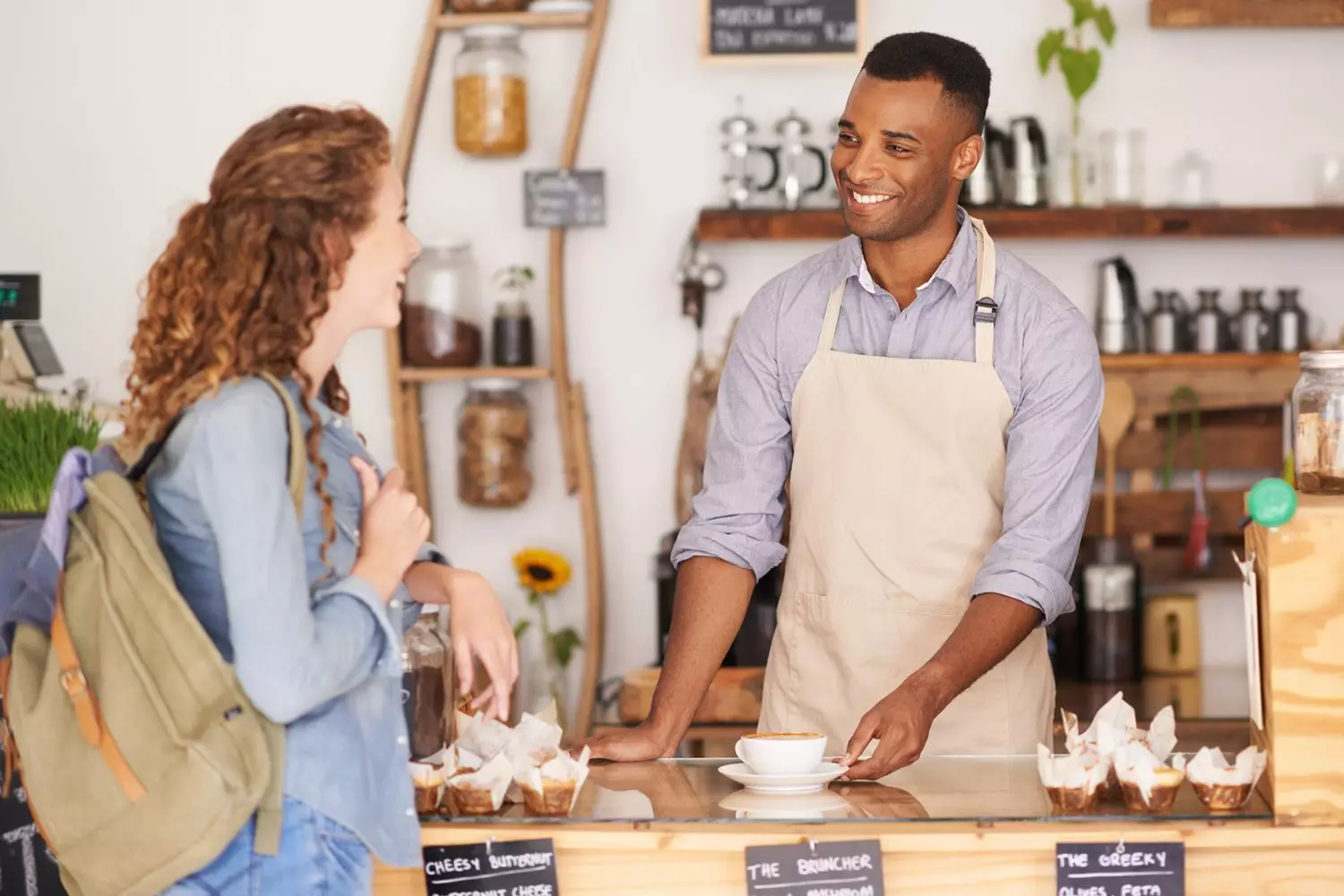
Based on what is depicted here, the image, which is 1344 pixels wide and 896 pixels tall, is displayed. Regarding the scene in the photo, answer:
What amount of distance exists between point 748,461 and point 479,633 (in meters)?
0.71

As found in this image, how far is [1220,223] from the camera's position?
3648 mm

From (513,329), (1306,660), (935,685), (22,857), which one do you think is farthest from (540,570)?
(1306,660)

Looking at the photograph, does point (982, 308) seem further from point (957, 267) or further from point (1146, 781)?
point (1146, 781)

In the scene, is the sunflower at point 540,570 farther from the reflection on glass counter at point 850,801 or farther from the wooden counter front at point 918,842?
the wooden counter front at point 918,842

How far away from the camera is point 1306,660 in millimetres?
1490

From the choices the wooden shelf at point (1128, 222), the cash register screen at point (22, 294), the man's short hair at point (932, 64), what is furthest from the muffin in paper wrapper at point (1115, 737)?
the cash register screen at point (22, 294)

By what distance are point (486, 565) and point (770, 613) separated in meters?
0.83

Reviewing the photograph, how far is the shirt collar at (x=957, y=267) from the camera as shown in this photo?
2.12 metres

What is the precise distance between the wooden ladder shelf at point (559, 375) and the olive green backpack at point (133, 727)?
2.46 metres

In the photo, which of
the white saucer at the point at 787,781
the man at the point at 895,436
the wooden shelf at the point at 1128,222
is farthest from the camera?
the wooden shelf at the point at 1128,222

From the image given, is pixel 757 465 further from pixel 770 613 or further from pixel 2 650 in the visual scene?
pixel 770 613

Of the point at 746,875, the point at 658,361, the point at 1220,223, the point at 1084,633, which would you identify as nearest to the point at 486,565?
the point at 658,361

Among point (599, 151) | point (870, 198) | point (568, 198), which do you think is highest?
point (599, 151)

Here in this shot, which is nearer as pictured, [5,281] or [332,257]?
[332,257]
